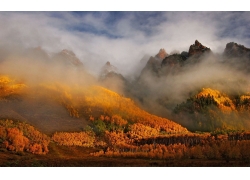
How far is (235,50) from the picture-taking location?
1263 centimetres

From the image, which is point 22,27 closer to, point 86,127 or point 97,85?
point 97,85

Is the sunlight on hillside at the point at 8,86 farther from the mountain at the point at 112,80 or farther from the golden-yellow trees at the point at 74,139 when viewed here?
the mountain at the point at 112,80

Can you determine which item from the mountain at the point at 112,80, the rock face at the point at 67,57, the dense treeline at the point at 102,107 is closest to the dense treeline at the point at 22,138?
the dense treeline at the point at 102,107

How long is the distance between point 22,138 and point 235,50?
8.56 m

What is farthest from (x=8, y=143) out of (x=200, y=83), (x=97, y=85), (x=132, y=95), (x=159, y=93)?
(x=200, y=83)

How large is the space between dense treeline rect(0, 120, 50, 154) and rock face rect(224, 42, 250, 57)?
7561 millimetres

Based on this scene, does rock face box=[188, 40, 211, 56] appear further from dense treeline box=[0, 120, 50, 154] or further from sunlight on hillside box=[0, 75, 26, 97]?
sunlight on hillside box=[0, 75, 26, 97]

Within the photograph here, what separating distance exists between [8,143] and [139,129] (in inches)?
186

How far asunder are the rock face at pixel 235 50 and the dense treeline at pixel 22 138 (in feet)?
24.8

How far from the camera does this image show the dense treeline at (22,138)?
450 inches

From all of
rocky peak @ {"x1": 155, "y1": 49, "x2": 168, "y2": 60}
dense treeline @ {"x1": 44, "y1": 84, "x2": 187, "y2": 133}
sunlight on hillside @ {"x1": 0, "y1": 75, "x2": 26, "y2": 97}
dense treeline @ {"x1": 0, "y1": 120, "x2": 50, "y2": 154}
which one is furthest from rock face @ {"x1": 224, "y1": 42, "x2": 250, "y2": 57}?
sunlight on hillside @ {"x1": 0, "y1": 75, "x2": 26, "y2": 97}

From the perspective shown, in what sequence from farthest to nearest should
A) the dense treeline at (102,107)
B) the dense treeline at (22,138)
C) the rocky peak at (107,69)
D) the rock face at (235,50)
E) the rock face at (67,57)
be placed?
the rocky peak at (107,69), the rock face at (67,57), the rock face at (235,50), the dense treeline at (102,107), the dense treeline at (22,138)

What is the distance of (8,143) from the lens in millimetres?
11430

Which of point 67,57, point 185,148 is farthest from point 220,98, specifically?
point 67,57
